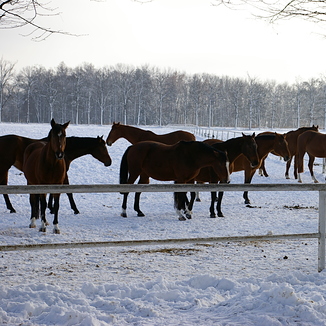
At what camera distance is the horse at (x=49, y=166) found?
7.58m

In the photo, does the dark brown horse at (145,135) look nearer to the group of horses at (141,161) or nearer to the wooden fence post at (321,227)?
the group of horses at (141,161)

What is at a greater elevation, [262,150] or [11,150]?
[262,150]

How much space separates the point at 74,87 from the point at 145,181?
216 feet

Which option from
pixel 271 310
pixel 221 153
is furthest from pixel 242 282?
pixel 221 153

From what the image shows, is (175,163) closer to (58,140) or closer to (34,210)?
(58,140)

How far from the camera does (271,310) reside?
3902mm

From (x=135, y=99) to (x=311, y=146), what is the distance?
214 feet

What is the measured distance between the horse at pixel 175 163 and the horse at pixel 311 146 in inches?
312

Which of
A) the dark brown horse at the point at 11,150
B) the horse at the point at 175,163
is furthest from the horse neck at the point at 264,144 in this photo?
the dark brown horse at the point at 11,150

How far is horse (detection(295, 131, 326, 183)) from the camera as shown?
16078 mm

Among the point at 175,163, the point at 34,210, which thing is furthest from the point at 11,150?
the point at 175,163

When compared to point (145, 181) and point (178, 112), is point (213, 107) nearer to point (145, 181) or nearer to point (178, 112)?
point (178, 112)

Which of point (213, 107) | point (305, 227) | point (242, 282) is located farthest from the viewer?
point (213, 107)

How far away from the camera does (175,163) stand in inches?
381
